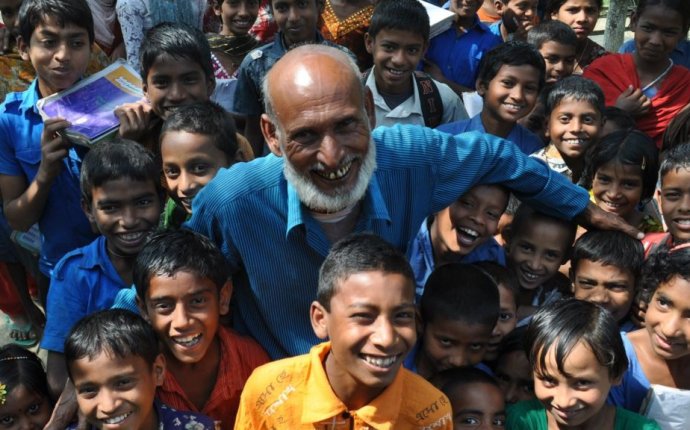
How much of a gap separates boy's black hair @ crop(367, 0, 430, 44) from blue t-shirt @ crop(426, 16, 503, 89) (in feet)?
3.02

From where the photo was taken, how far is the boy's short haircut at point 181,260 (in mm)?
2682

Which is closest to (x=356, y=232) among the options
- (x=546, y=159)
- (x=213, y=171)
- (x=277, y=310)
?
(x=277, y=310)

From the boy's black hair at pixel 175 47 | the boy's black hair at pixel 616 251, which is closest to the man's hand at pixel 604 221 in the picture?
the boy's black hair at pixel 616 251

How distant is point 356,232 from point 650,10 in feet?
9.27

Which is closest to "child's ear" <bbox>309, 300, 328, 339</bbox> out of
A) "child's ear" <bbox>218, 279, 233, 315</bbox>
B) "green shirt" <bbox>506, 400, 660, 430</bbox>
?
"child's ear" <bbox>218, 279, 233, 315</bbox>

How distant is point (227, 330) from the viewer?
2.87 meters

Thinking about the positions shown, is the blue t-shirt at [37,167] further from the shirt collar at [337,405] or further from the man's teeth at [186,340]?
the shirt collar at [337,405]

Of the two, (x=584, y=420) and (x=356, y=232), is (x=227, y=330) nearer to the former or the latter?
(x=356, y=232)

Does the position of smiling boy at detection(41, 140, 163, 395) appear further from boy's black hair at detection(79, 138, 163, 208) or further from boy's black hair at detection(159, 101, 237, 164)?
boy's black hair at detection(159, 101, 237, 164)

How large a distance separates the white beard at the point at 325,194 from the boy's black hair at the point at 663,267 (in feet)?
3.70

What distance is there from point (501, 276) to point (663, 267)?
0.59 metres

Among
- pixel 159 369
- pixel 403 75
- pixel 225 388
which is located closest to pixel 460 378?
pixel 225 388

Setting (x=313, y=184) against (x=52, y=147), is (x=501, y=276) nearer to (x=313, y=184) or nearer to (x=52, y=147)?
(x=313, y=184)

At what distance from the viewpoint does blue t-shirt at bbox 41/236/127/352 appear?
3.03 m
